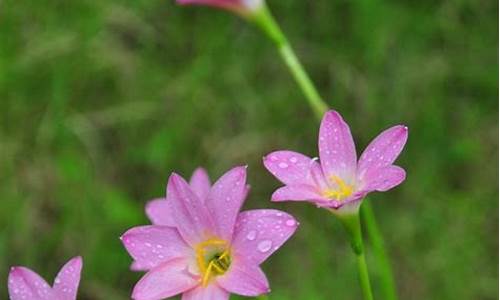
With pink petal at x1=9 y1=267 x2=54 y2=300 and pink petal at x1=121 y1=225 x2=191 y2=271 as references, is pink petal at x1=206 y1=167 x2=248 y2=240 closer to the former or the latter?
pink petal at x1=121 y1=225 x2=191 y2=271

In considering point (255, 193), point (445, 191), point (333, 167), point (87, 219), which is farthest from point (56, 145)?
point (333, 167)

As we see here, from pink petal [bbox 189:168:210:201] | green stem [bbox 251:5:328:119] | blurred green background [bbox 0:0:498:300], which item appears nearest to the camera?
pink petal [bbox 189:168:210:201]

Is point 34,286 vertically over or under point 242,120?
over

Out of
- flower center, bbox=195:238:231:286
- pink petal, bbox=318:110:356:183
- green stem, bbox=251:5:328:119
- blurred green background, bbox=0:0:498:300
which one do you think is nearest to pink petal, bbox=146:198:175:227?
flower center, bbox=195:238:231:286

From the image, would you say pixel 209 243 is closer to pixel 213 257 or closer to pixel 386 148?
pixel 213 257

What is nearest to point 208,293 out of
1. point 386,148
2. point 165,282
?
point 165,282

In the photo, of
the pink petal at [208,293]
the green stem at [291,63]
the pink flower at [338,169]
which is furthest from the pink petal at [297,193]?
the green stem at [291,63]
